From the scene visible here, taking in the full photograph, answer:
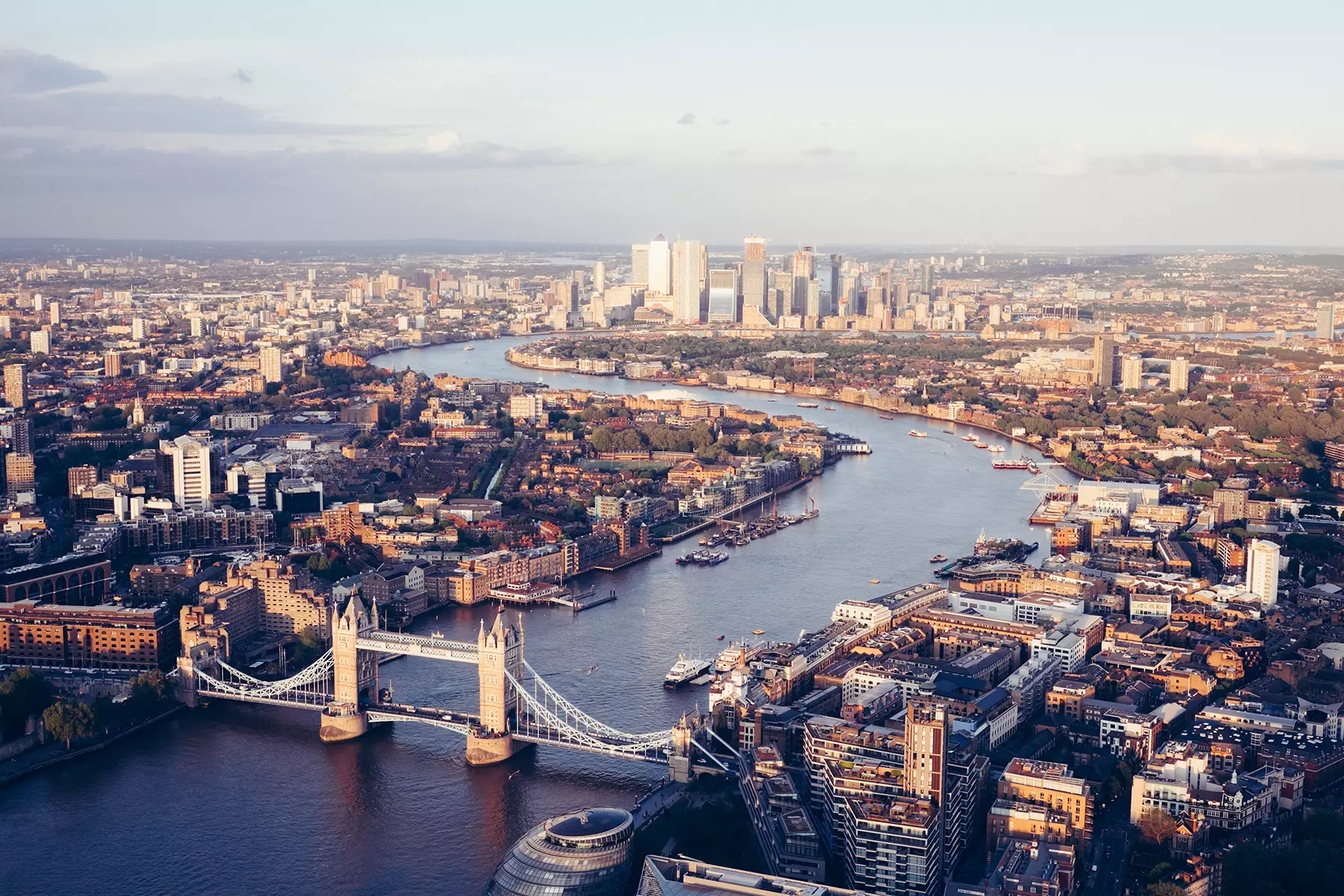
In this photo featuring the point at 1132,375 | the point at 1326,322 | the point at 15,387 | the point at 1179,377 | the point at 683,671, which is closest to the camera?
the point at 683,671

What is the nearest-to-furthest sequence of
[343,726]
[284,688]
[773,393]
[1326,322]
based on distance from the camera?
[343,726] → [284,688] → [773,393] → [1326,322]

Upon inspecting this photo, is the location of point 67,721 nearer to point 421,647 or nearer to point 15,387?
point 421,647

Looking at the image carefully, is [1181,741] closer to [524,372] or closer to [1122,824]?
[1122,824]

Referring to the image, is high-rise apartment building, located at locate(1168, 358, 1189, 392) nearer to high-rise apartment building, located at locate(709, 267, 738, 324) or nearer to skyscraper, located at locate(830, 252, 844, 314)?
high-rise apartment building, located at locate(709, 267, 738, 324)


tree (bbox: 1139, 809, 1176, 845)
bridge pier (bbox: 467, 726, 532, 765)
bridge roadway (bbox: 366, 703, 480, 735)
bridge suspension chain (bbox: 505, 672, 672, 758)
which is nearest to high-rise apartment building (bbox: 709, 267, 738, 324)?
bridge roadway (bbox: 366, 703, 480, 735)

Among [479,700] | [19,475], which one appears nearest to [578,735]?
[479,700]

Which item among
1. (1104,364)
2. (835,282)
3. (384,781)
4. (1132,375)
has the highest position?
(835,282)

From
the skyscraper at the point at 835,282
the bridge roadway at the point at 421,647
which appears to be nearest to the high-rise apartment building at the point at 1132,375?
the skyscraper at the point at 835,282

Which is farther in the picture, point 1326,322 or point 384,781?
point 1326,322
